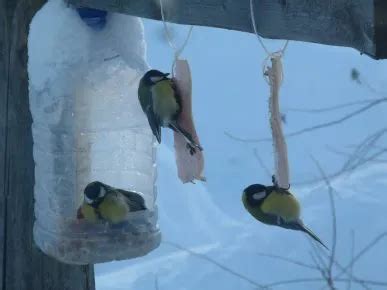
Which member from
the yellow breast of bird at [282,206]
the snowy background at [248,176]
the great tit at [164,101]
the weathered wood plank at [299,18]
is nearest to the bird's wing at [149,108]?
the great tit at [164,101]

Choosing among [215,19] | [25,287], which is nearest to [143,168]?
[25,287]

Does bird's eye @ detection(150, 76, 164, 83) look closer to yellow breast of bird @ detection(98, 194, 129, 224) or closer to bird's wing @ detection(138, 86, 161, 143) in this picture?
bird's wing @ detection(138, 86, 161, 143)

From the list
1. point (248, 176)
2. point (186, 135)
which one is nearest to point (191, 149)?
point (186, 135)

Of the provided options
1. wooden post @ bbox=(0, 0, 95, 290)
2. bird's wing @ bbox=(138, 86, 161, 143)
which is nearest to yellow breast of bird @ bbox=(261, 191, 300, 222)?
bird's wing @ bbox=(138, 86, 161, 143)

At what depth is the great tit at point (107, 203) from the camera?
1.52 metres

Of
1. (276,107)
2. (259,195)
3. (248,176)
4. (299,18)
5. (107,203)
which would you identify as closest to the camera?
(299,18)

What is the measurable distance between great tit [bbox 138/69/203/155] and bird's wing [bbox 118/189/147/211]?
18 cm

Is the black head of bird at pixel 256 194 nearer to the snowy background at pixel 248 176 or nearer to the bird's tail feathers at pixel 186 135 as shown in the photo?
the bird's tail feathers at pixel 186 135

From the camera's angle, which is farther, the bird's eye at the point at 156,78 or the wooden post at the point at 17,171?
the wooden post at the point at 17,171

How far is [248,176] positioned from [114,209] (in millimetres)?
1882

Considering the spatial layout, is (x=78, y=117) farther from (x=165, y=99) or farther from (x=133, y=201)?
(x=165, y=99)

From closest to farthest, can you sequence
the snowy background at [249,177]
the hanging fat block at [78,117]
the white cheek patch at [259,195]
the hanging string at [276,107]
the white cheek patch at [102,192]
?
1. the hanging string at [276,107]
2. the white cheek patch at [259,195]
3. the white cheek patch at [102,192]
4. the hanging fat block at [78,117]
5. the snowy background at [249,177]

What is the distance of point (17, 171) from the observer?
5.43 feet

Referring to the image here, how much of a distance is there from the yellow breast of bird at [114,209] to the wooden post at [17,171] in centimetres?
18
